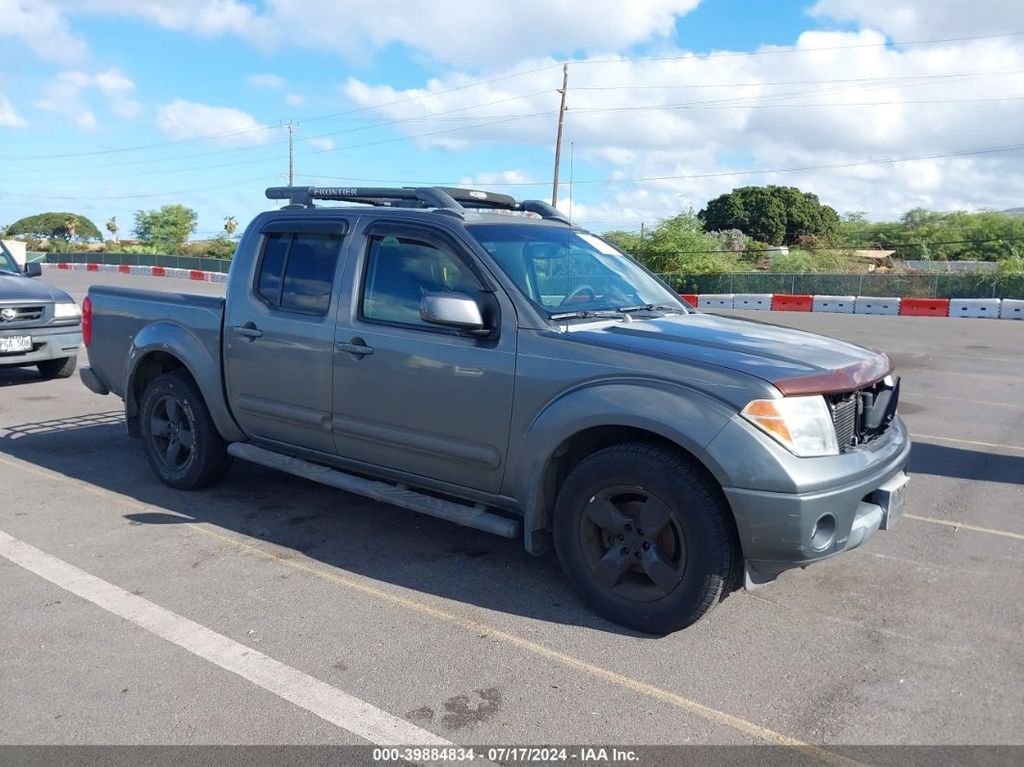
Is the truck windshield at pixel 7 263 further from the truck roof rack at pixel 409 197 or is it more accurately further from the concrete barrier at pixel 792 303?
the concrete barrier at pixel 792 303

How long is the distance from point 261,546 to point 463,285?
6.19ft

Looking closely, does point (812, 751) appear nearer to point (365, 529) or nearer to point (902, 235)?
point (365, 529)

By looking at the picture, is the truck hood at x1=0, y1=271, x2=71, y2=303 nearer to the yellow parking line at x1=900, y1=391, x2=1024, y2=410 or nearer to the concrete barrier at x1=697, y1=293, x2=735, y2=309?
the yellow parking line at x1=900, y1=391, x2=1024, y2=410

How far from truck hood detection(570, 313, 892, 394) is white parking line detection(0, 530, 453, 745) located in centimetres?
184

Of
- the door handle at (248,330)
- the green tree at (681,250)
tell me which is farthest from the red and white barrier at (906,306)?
the door handle at (248,330)

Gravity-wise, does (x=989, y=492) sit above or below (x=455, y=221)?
below

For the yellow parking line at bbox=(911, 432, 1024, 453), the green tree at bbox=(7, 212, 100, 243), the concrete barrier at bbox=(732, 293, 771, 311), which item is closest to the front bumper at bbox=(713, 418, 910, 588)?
the yellow parking line at bbox=(911, 432, 1024, 453)

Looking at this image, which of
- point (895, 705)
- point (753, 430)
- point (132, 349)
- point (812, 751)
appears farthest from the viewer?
point (132, 349)

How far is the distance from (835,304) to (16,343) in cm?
2245

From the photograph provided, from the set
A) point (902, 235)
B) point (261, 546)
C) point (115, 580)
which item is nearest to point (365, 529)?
point (261, 546)

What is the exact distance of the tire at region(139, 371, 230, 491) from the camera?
19.0ft

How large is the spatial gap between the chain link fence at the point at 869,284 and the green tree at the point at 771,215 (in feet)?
150

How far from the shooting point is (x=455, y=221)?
4.60m

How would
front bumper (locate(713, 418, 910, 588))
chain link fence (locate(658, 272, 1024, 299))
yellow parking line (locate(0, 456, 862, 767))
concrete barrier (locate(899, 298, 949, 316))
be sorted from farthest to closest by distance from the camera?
1. chain link fence (locate(658, 272, 1024, 299))
2. concrete barrier (locate(899, 298, 949, 316))
3. front bumper (locate(713, 418, 910, 588))
4. yellow parking line (locate(0, 456, 862, 767))
